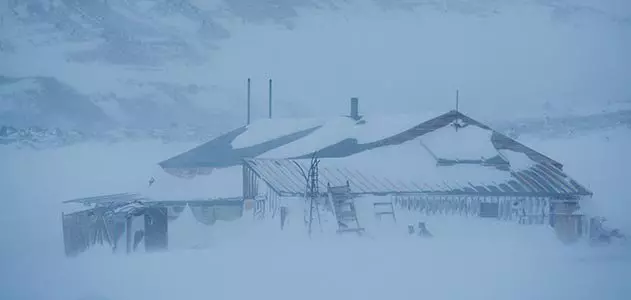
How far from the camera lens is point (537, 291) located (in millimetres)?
4246

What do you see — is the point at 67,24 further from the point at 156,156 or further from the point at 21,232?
the point at 21,232

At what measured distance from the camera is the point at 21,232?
4.20 metres

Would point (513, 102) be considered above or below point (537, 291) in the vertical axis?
above

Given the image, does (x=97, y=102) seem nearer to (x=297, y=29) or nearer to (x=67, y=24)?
(x=67, y=24)

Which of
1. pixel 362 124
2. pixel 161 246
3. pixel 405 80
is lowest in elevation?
pixel 161 246

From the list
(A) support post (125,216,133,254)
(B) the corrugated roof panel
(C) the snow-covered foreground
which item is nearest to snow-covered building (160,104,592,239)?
(B) the corrugated roof panel

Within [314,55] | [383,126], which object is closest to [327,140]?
[383,126]

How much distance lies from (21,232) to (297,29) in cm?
213

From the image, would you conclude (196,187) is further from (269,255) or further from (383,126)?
(383,126)

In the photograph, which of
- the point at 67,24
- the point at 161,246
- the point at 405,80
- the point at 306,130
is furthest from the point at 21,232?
the point at 405,80

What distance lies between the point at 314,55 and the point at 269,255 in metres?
1.29

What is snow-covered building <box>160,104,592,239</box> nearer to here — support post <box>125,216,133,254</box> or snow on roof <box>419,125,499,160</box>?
snow on roof <box>419,125,499,160</box>

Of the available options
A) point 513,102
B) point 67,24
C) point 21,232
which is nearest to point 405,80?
point 513,102

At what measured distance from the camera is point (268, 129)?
4.25 m
